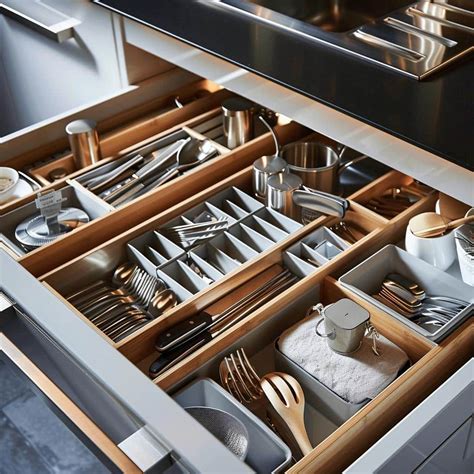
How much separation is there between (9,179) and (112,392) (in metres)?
0.67

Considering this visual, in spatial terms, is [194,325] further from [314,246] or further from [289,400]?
[314,246]

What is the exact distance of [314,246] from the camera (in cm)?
129

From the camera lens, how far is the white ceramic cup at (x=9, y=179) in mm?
1395

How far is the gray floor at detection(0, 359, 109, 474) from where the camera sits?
102cm

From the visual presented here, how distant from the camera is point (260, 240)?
1.29 meters

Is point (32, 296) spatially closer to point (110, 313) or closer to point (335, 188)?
point (110, 313)

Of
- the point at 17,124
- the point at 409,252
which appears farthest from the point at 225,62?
the point at 17,124

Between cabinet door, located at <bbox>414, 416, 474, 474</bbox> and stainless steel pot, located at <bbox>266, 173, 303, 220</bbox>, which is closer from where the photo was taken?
cabinet door, located at <bbox>414, 416, 474, 474</bbox>

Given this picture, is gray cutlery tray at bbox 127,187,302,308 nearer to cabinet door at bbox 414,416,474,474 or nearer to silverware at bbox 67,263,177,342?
silverware at bbox 67,263,177,342

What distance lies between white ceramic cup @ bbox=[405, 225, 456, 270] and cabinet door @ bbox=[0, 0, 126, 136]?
77cm

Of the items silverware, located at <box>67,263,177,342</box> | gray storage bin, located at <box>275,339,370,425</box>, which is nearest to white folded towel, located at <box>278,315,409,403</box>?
gray storage bin, located at <box>275,339,370,425</box>

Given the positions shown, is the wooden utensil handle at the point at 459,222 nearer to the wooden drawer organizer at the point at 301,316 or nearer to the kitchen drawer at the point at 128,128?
the wooden drawer organizer at the point at 301,316

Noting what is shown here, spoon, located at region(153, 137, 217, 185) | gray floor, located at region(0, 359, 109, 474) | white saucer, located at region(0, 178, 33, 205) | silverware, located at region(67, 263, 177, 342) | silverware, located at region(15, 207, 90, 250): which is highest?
spoon, located at region(153, 137, 217, 185)

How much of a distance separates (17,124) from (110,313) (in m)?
1.13
